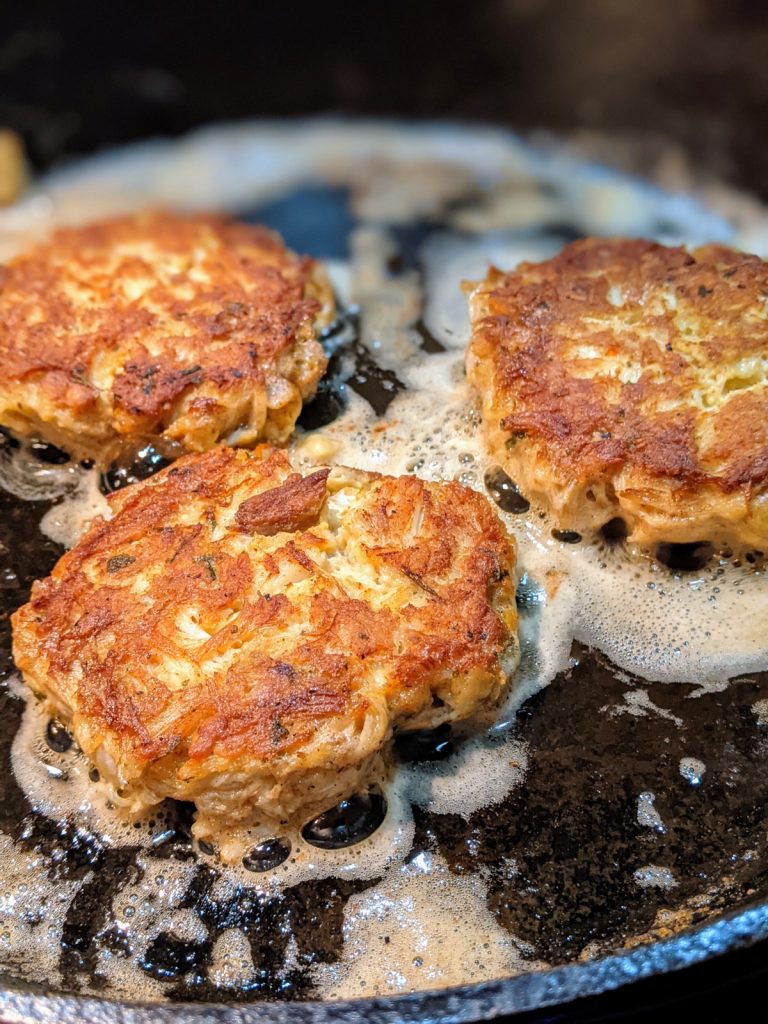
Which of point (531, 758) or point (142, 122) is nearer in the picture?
point (531, 758)

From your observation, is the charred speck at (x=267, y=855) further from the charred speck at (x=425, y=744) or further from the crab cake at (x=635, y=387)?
the crab cake at (x=635, y=387)

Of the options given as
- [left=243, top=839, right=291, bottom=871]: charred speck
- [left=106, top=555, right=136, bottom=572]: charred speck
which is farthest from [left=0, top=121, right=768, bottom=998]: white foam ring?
[left=106, top=555, right=136, bottom=572]: charred speck

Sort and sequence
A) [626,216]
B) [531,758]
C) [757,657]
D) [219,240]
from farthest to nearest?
[626,216] → [219,240] → [757,657] → [531,758]

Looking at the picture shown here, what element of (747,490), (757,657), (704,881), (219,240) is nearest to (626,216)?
(219,240)

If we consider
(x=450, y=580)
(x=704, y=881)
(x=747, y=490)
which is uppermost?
(x=747, y=490)

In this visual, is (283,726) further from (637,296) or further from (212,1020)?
(637,296)

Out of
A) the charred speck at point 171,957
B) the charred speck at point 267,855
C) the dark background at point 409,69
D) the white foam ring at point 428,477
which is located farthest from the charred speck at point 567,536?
the dark background at point 409,69
